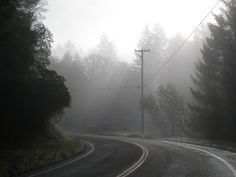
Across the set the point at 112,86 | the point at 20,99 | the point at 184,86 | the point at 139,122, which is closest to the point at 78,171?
the point at 20,99

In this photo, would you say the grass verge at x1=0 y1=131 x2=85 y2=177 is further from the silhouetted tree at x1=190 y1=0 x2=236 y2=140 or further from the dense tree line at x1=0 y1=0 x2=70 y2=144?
the silhouetted tree at x1=190 y1=0 x2=236 y2=140

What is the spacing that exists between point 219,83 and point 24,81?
63.3ft

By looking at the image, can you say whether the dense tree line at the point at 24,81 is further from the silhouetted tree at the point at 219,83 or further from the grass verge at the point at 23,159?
the silhouetted tree at the point at 219,83

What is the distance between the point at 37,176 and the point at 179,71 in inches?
2811

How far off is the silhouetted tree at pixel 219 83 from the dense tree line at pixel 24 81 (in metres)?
14.1

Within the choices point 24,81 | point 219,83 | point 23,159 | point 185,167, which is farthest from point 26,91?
point 219,83

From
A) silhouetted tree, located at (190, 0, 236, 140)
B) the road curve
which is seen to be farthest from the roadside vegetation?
silhouetted tree, located at (190, 0, 236, 140)

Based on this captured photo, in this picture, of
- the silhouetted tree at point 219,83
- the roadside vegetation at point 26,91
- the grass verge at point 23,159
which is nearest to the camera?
the grass verge at point 23,159

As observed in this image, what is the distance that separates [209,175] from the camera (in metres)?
13.4

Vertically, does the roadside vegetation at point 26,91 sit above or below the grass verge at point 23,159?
above

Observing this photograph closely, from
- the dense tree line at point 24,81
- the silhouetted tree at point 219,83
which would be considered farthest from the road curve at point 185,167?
the silhouetted tree at point 219,83

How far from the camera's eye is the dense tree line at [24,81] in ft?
78.7

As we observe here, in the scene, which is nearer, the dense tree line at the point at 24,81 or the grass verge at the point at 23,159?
the grass verge at the point at 23,159

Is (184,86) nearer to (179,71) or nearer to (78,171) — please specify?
(179,71)
